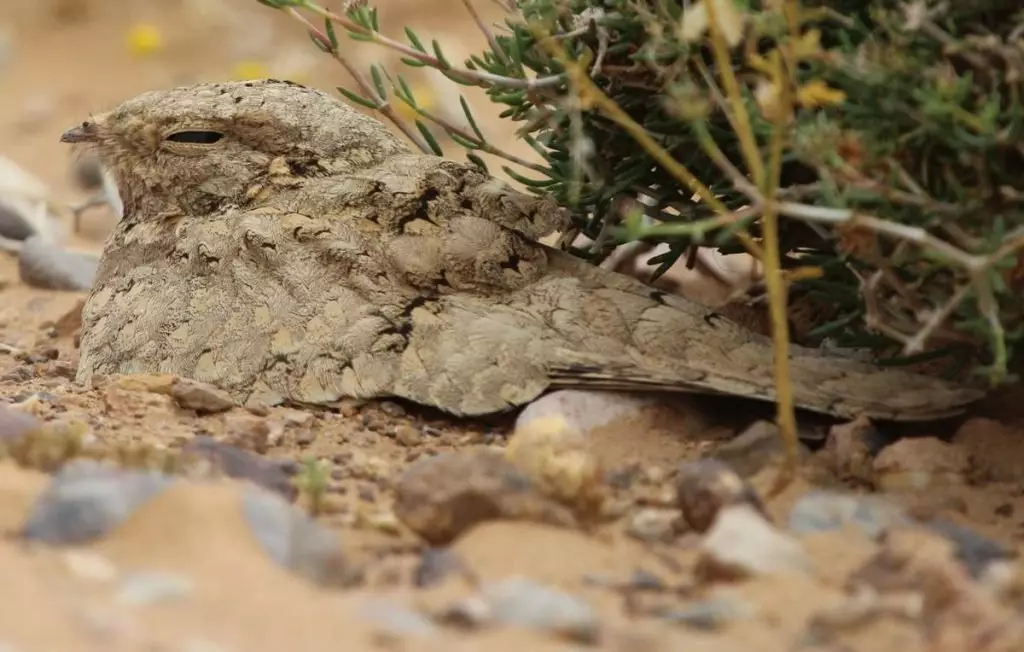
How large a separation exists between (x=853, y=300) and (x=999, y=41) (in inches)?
27.7

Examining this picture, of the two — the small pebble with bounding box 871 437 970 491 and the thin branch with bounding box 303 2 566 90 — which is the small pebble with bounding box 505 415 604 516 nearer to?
the small pebble with bounding box 871 437 970 491

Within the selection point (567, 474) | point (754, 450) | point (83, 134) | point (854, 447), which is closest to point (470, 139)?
point (83, 134)

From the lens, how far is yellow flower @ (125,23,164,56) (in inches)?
287

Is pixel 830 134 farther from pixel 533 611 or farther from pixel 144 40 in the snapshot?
pixel 144 40

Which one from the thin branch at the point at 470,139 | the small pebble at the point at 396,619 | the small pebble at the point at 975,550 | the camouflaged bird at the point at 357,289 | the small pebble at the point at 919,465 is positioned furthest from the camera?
the thin branch at the point at 470,139

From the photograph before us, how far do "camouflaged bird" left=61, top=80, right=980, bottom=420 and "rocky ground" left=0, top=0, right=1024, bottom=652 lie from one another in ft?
0.30

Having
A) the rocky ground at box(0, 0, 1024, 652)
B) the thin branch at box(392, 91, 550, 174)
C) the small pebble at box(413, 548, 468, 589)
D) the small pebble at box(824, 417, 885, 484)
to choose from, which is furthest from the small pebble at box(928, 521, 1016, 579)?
the thin branch at box(392, 91, 550, 174)

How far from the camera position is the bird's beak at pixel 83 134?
130 inches

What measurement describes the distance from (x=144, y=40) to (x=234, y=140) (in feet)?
14.6

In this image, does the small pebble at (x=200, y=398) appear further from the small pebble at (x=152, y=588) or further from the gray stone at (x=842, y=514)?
the gray stone at (x=842, y=514)

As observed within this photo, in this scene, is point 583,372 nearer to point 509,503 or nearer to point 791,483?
point 791,483

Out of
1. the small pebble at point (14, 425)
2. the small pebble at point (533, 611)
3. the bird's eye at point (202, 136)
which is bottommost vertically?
the small pebble at point (533, 611)

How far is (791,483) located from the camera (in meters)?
2.35

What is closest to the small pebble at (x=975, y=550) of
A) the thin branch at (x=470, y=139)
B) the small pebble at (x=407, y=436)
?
the small pebble at (x=407, y=436)
